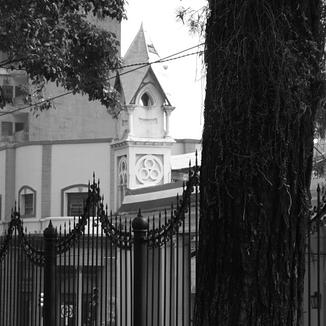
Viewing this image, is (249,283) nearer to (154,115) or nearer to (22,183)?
(154,115)

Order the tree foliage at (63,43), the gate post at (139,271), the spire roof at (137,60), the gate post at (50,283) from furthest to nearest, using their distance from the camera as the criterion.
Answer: the spire roof at (137,60) → the tree foliage at (63,43) → the gate post at (50,283) → the gate post at (139,271)

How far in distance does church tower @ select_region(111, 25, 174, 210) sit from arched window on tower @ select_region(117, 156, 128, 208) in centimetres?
4

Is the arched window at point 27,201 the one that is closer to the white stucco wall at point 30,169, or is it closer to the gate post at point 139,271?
the white stucco wall at point 30,169

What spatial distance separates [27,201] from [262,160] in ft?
103

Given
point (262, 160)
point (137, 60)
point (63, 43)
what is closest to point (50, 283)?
point (63, 43)

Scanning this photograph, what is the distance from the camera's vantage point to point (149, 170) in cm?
2930

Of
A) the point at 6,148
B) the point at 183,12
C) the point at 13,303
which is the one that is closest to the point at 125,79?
the point at 6,148

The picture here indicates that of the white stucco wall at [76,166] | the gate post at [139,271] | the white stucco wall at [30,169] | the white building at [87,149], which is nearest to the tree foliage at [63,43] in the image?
the gate post at [139,271]

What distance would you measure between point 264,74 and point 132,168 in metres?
24.9

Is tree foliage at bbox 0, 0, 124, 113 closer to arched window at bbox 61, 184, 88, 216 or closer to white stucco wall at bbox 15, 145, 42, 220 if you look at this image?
arched window at bbox 61, 184, 88, 216

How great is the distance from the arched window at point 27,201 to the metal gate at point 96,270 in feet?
77.1

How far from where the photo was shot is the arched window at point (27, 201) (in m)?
34.1

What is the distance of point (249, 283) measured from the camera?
4273mm

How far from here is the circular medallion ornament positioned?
2909 cm
